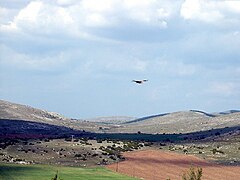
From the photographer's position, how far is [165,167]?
6969cm

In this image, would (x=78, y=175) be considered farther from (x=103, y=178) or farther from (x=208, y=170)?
(x=208, y=170)

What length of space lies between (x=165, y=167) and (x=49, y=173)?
18216 mm

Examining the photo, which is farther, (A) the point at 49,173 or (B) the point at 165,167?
(B) the point at 165,167

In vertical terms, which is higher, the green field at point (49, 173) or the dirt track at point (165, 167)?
the dirt track at point (165, 167)

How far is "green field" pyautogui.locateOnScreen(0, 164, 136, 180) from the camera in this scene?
53250mm

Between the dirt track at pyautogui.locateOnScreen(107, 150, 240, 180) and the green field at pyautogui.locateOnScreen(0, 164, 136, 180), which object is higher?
the dirt track at pyautogui.locateOnScreen(107, 150, 240, 180)

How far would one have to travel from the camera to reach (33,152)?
78875 millimetres

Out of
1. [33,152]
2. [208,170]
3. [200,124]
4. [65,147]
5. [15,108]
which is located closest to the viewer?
[208,170]

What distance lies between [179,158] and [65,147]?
17338 millimetres

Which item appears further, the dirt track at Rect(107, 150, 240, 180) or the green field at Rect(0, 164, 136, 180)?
the dirt track at Rect(107, 150, 240, 180)

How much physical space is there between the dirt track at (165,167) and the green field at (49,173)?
3.45 metres

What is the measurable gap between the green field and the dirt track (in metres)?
3.45

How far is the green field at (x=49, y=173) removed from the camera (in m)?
53.2

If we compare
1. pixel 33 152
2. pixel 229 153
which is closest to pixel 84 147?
pixel 33 152
